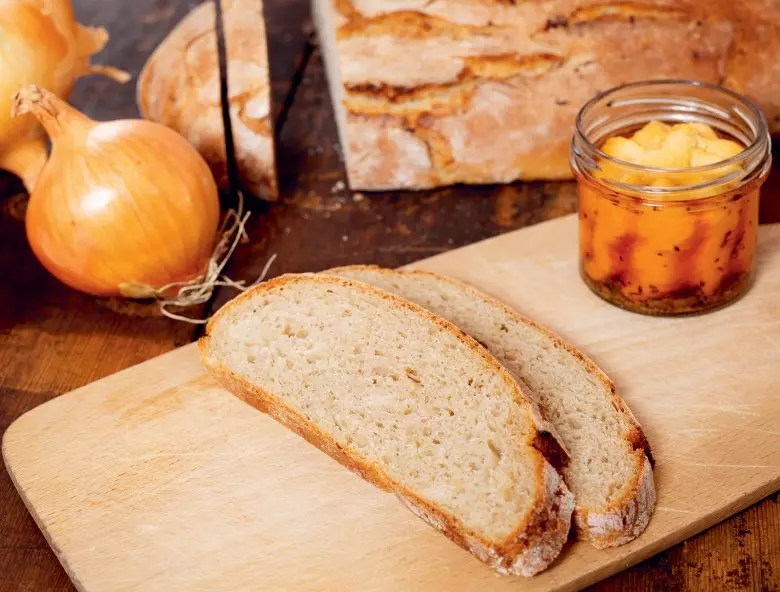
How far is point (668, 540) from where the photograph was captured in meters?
1.78

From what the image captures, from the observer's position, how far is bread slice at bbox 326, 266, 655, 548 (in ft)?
5.73

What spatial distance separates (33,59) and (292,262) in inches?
34.2

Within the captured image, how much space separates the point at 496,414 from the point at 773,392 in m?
0.64

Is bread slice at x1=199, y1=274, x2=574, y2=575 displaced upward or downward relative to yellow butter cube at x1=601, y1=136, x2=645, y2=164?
downward

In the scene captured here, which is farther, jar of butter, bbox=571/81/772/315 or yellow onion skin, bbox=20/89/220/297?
yellow onion skin, bbox=20/89/220/297

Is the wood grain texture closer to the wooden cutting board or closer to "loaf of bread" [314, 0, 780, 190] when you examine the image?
the wooden cutting board

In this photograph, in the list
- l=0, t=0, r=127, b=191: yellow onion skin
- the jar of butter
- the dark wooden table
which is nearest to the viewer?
the dark wooden table

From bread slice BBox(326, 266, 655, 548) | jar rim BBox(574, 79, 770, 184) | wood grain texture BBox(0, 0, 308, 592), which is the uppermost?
jar rim BBox(574, 79, 770, 184)

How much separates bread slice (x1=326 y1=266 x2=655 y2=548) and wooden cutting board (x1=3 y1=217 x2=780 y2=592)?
74 millimetres

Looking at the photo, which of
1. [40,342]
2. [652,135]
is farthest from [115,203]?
[652,135]

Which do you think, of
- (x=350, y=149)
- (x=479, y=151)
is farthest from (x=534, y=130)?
(x=350, y=149)

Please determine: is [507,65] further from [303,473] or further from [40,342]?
[40,342]

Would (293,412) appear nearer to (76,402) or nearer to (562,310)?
(76,402)

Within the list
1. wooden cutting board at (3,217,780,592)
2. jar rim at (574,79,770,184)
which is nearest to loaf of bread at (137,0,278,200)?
wooden cutting board at (3,217,780,592)
